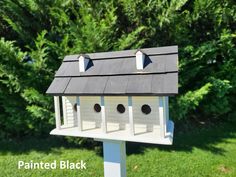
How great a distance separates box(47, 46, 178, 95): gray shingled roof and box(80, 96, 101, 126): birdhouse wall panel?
7.3 inches

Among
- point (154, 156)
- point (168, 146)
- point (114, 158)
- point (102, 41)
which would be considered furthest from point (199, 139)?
point (114, 158)

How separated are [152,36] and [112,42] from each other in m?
0.90

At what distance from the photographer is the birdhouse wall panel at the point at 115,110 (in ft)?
6.66

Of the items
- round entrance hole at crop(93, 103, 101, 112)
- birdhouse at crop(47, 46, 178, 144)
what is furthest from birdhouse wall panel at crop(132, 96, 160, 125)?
round entrance hole at crop(93, 103, 101, 112)

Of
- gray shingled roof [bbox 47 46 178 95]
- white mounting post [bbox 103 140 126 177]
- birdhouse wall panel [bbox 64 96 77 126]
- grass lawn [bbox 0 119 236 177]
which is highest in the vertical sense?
gray shingled roof [bbox 47 46 178 95]

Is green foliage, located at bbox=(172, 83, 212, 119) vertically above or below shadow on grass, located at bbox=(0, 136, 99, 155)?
above

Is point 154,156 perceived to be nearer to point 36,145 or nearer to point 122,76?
point 36,145

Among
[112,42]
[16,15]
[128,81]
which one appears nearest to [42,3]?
[16,15]

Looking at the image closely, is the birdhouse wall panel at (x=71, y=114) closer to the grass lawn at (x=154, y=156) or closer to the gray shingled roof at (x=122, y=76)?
the gray shingled roof at (x=122, y=76)

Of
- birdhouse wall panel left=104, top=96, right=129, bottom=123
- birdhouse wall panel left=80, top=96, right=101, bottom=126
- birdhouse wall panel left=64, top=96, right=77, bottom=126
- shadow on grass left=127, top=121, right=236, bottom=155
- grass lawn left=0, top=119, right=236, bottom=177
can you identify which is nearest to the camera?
birdhouse wall panel left=104, top=96, right=129, bottom=123

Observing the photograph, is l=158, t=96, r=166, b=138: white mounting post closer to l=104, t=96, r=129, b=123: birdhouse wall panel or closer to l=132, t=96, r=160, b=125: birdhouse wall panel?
l=132, t=96, r=160, b=125: birdhouse wall panel

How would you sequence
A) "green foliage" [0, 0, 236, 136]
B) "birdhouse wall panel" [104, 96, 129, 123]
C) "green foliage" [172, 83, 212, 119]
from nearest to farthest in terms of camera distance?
"birdhouse wall panel" [104, 96, 129, 123] < "green foliage" [0, 0, 236, 136] < "green foliage" [172, 83, 212, 119]

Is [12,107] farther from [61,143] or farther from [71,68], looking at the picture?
[71,68]

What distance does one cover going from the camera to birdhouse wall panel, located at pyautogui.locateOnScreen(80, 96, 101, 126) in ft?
6.99
